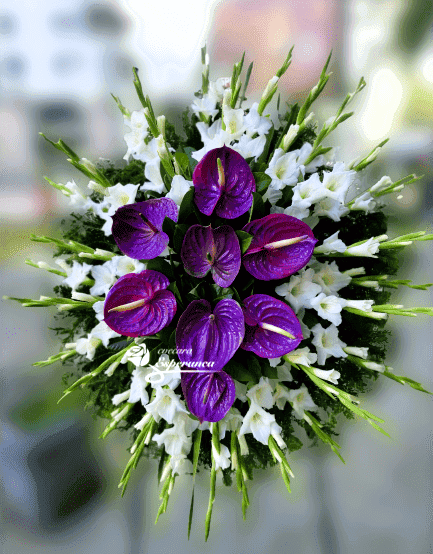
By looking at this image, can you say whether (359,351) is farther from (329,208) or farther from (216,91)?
(216,91)

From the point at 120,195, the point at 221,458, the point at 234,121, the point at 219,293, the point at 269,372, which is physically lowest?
the point at 221,458

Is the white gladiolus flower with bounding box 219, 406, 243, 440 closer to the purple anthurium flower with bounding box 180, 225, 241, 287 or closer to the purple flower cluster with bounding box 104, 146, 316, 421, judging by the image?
the purple flower cluster with bounding box 104, 146, 316, 421

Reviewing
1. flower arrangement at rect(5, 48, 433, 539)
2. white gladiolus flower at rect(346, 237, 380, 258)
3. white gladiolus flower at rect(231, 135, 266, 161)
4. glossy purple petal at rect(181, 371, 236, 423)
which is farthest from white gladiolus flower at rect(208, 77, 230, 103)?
glossy purple petal at rect(181, 371, 236, 423)

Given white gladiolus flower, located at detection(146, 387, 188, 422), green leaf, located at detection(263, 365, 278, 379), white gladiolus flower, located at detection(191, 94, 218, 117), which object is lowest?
white gladiolus flower, located at detection(146, 387, 188, 422)

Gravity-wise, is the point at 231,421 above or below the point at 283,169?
below

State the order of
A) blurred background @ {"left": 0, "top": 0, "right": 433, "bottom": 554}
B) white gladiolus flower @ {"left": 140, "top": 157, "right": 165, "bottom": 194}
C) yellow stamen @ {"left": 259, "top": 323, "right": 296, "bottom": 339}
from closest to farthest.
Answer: yellow stamen @ {"left": 259, "top": 323, "right": 296, "bottom": 339}, white gladiolus flower @ {"left": 140, "top": 157, "right": 165, "bottom": 194}, blurred background @ {"left": 0, "top": 0, "right": 433, "bottom": 554}

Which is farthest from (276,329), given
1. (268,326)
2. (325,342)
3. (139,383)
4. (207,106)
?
(207,106)

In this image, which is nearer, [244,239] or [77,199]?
[244,239]

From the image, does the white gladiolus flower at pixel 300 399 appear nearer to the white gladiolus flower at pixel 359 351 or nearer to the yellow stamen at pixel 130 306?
the white gladiolus flower at pixel 359 351

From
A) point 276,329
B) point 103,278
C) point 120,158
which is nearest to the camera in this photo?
point 276,329
